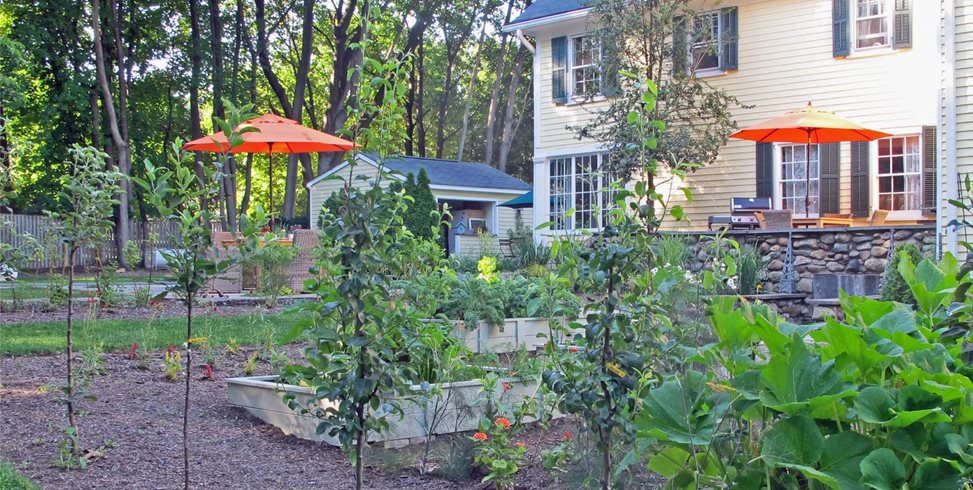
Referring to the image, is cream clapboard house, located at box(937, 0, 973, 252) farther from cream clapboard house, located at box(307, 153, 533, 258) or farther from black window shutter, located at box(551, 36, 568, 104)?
cream clapboard house, located at box(307, 153, 533, 258)

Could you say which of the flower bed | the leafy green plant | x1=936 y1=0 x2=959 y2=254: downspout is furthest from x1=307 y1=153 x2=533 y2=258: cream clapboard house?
the flower bed

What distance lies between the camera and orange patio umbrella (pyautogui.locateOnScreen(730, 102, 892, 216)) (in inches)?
452

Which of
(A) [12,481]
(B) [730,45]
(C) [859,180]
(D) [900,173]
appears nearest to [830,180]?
(C) [859,180]

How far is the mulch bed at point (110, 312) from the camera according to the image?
8.84 m

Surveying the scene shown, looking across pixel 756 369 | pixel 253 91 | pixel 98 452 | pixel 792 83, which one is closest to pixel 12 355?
pixel 98 452

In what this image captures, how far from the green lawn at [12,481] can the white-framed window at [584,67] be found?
42.4ft

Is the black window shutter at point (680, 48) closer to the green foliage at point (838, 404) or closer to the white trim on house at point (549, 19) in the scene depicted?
the white trim on house at point (549, 19)

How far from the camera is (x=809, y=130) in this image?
39.4ft

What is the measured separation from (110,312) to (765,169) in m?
9.83

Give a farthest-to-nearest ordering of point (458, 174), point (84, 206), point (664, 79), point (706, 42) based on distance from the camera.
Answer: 1. point (458, 174)
2. point (664, 79)
3. point (706, 42)
4. point (84, 206)

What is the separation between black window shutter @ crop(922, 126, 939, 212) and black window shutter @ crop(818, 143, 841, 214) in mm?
1198

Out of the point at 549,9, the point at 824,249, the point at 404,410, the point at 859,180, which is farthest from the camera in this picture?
the point at 549,9

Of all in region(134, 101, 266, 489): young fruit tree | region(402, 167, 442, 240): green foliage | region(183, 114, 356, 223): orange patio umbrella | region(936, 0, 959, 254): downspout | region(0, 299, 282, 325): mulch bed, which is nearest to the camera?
region(134, 101, 266, 489): young fruit tree

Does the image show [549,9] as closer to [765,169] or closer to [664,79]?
[664,79]
